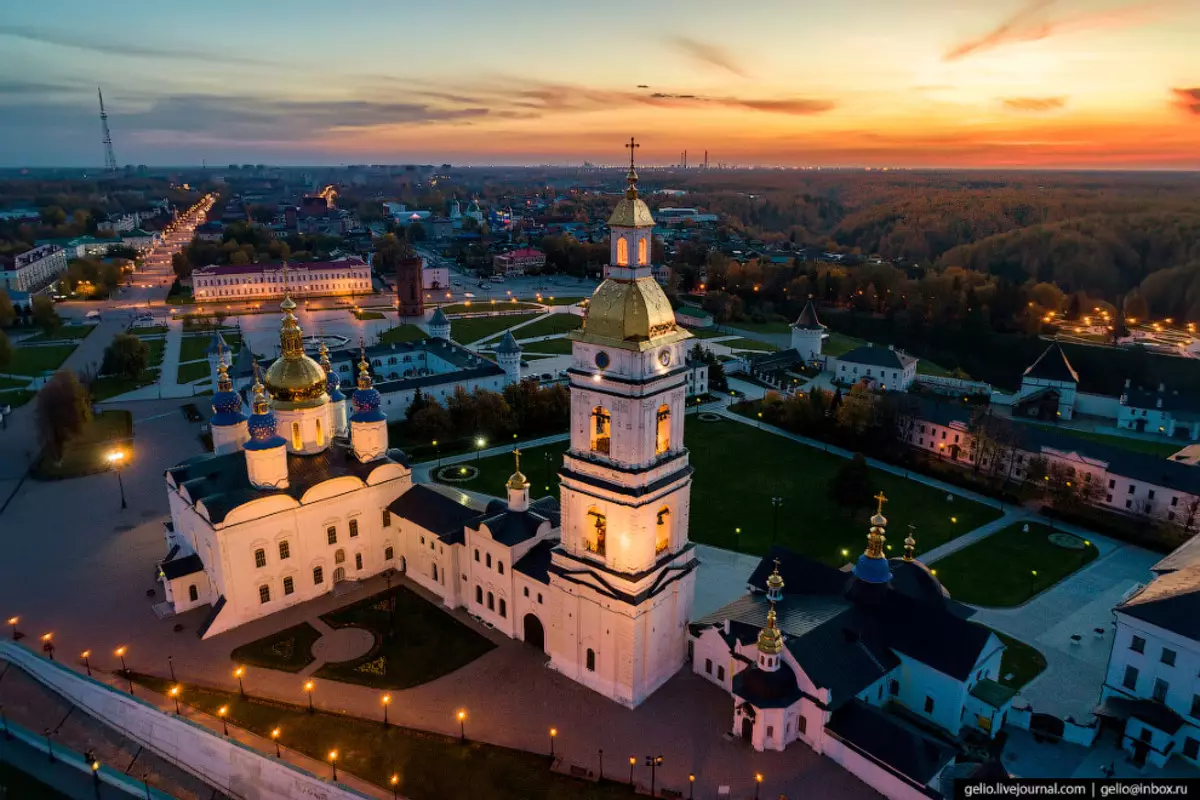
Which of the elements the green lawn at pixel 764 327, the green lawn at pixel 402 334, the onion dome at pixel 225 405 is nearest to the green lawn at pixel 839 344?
the green lawn at pixel 764 327

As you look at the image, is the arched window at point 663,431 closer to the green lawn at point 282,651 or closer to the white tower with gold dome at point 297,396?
the green lawn at point 282,651

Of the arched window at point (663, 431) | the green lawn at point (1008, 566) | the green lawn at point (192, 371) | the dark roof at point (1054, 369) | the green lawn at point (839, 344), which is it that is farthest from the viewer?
the green lawn at point (839, 344)

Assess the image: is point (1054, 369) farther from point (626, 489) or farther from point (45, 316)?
point (45, 316)

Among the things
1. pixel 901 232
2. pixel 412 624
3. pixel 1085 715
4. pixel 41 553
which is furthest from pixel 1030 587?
pixel 901 232

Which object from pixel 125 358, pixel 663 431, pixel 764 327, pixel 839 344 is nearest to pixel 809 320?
pixel 839 344

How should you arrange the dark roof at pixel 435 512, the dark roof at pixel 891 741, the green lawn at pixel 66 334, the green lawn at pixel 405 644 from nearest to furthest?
the dark roof at pixel 891 741
the green lawn at pixel 405 644
the dark roof at pixel 435 512
the green lawn at pixel 66 334

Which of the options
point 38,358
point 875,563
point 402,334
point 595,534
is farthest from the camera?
point 402,334
